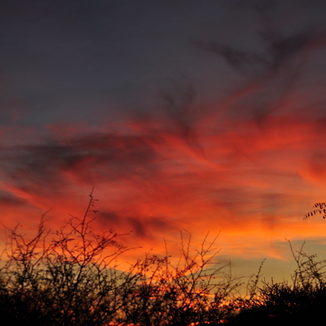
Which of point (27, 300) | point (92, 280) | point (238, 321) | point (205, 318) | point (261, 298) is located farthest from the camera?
point (261, 298)

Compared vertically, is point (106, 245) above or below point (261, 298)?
above

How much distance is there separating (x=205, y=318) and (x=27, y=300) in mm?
4357

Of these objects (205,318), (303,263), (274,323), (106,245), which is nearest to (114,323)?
(106,245)

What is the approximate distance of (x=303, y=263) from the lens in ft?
48.2

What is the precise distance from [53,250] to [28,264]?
2.23 feet

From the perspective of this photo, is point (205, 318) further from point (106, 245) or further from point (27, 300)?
point (27, 300)

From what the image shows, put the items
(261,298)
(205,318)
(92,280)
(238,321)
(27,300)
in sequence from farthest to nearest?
(261,298) < (238,321) < (205,318) < (92,280) < (27,300)

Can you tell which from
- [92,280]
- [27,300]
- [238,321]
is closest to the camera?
[27,300]

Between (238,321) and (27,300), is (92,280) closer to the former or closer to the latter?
(27,300)

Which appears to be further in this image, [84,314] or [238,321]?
[238,321]

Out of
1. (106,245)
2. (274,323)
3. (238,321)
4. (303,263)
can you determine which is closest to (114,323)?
(106,245)

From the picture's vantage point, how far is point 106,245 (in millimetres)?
11070

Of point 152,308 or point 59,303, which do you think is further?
point 152,308

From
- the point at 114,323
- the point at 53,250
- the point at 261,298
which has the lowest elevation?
the point at 114,323
